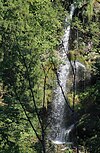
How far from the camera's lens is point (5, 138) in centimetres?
1024

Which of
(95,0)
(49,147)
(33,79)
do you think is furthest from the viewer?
(95,0)

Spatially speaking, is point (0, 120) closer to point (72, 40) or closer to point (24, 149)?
point (24, 149)

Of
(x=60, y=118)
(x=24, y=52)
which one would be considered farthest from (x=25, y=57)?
(x=60, y=118)

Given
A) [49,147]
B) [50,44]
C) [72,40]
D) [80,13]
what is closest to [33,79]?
[50,44]

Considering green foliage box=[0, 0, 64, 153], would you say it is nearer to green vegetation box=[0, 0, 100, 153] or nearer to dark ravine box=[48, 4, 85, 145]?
green vegetation box=[0, 0, 100, 153]

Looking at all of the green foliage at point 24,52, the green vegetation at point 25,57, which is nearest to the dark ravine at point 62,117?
the green vegetation at point 25,57

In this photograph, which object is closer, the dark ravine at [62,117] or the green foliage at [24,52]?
the green foliage at [24,52]

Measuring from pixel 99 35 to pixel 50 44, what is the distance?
144 cm

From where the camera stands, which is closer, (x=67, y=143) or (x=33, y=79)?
(x=33, y=79)

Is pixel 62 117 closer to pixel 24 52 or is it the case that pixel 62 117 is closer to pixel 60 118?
pixel 60 118

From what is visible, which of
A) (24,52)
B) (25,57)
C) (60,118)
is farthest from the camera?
(60,118)

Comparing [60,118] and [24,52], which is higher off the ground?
[24,52]

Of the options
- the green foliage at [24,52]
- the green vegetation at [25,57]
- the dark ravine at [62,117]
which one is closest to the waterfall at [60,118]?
the dark ravine at [62,117]

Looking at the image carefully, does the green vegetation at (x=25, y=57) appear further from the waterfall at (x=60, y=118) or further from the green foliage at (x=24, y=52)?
the waterfall at (x=60, y=118)
